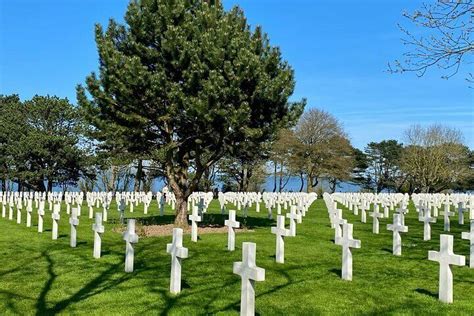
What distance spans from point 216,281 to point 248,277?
2.57 meters

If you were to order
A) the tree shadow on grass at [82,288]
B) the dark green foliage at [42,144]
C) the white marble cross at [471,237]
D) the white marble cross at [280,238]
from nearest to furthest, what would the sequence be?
the tree shadow on grass at [82,288], the white marble cross at [471,237], the white marble cross at [280,238], the dark green foliage at [42,144]

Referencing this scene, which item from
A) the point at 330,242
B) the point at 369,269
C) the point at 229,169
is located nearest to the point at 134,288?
the point at 369,269

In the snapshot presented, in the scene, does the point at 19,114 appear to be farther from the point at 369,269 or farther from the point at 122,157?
the point at 369,269

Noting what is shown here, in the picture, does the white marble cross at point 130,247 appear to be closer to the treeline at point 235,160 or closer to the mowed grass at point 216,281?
the mowed grass at point 216,281

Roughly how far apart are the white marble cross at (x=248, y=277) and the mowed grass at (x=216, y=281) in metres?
0.74

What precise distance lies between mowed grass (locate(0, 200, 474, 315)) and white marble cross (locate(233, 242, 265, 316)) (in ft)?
2.43

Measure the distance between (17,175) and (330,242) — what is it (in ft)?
121

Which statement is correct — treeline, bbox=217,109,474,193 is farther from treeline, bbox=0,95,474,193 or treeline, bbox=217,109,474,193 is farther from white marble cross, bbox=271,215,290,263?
white marble cross, bbox=271,215,290,263

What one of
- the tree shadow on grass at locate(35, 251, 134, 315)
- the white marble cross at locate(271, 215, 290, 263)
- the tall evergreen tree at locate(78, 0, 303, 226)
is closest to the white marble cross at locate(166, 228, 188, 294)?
the tree shadow on grass at locate(35, 251, 134, 315)

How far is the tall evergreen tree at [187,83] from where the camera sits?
13.9m

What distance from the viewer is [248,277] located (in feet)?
19.6

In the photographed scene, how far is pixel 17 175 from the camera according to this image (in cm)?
4347

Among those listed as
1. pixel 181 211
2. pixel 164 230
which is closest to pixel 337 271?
pixel 164 230

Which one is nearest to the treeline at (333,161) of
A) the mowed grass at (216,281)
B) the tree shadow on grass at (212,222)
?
the tree shadow on grass at (212,222)
